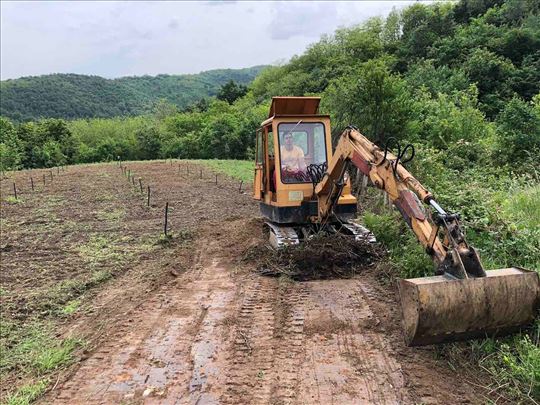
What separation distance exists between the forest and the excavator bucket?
200 mm

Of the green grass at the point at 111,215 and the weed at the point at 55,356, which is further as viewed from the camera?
the green grass at the point at 111,215

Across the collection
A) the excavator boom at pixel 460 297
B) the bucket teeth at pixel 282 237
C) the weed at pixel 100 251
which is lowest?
the weed at pixel 100 251

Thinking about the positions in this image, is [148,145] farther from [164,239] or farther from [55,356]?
[55,356]

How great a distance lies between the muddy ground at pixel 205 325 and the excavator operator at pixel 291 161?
1.61 meters

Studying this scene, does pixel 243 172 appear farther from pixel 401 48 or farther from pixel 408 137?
pixel 401 48

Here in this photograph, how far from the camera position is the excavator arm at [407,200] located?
4020 mm

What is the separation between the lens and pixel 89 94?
3573 inches

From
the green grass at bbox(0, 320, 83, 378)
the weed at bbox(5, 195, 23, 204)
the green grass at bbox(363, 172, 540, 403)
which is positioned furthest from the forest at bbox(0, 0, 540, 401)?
the weed at bbox(5, 195, 23, 204)

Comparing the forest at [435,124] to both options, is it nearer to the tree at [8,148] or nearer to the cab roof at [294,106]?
the tree at [8,148]

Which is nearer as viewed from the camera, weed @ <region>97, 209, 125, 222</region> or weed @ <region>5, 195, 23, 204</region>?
weed @ <region>97, 209, 125, 222</region>

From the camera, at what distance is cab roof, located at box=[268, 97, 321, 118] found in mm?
8023


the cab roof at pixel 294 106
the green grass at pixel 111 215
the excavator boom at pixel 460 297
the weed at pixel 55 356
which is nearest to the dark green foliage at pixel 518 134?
the cab roof at pixel 294 106

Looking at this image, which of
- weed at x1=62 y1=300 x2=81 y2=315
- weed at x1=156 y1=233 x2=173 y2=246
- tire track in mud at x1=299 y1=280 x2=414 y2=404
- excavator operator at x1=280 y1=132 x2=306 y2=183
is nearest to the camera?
tire track in mud at x1=299 y1=280 x2=414 y2=404

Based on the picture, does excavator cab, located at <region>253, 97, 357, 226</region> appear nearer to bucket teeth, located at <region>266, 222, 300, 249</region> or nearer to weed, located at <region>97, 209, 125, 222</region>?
bucket teeth, located at <region>266, 222, 300, 249</region>
